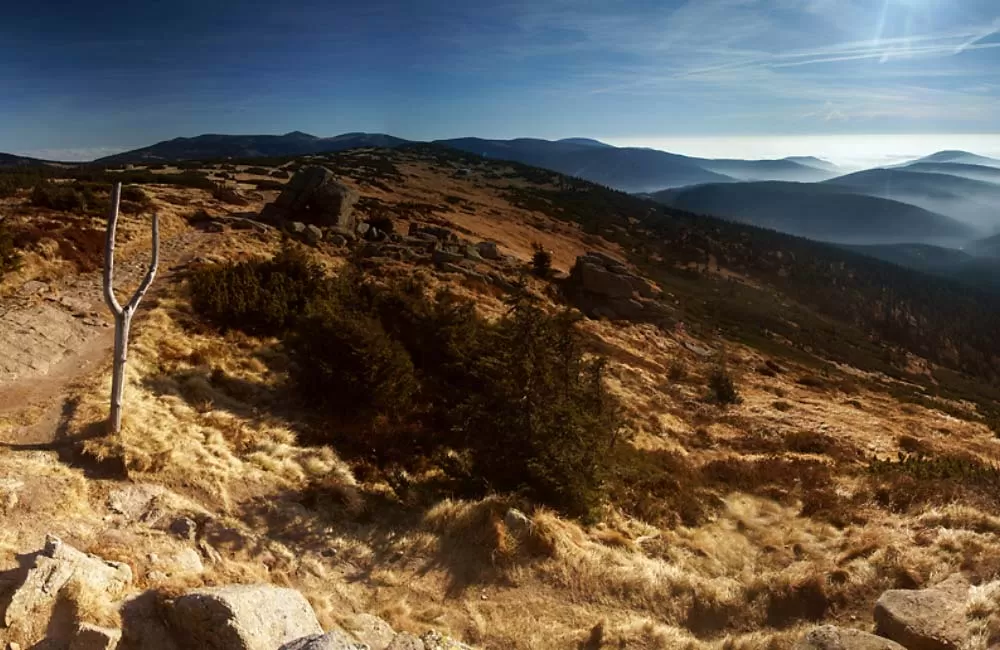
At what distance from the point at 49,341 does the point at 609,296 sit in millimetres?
29380

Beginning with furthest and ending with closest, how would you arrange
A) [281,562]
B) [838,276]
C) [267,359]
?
1. [838,276]
2. [267,359]
3. [281,562]

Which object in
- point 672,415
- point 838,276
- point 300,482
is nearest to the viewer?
point 300,482

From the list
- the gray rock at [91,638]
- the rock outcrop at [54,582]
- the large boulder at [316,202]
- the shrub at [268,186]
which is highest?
the shrub at [268,186]

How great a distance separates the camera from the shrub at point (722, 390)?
2516 centimetres

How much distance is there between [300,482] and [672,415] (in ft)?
52.5

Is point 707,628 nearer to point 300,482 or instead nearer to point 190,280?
point 300,482

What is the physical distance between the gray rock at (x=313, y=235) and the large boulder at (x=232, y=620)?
83.6 feet

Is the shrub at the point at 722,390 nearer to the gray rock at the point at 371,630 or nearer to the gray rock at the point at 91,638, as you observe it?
the gray rock at the point at 371,630

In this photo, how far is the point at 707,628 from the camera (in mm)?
9211

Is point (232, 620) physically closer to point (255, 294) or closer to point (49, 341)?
point (49, 341)

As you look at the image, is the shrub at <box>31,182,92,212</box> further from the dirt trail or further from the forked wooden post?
the forked wooden post

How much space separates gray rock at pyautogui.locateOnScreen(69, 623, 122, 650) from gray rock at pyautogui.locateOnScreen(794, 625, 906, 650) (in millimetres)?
8648

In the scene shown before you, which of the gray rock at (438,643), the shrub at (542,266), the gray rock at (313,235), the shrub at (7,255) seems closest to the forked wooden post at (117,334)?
the gray rock at (438,643)

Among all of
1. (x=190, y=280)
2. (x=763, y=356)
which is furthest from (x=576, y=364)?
(x=763, y=356)
